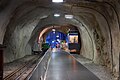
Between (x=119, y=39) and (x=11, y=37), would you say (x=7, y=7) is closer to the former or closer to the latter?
(x=119, y=39)

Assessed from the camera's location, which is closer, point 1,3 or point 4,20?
point 1,3

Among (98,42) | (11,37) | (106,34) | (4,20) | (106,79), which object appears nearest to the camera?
(106,79)

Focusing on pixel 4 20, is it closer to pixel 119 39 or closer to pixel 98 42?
pixel 119 39

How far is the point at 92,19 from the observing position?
19.1 meters

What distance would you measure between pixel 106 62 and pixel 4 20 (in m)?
6.83

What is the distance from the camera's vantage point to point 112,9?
491 inches

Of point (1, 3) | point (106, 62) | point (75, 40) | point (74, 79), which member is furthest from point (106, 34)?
point (75, 40)

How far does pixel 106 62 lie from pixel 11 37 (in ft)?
28.0

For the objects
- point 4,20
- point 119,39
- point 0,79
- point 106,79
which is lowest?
point 106,79

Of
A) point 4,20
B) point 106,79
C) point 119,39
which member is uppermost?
point 4,20

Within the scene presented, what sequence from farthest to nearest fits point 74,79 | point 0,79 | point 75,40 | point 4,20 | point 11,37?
1. point 75,40
2. point 11,37
3. point 4,20
4. point 74,79
5. point 0,79

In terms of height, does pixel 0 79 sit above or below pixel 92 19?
below

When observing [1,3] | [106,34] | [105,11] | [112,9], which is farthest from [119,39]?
[1,3]

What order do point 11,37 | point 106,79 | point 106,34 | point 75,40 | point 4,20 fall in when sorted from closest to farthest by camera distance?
point 106,79
point 4,20
point 106,34
point 11,37
point 75,40
